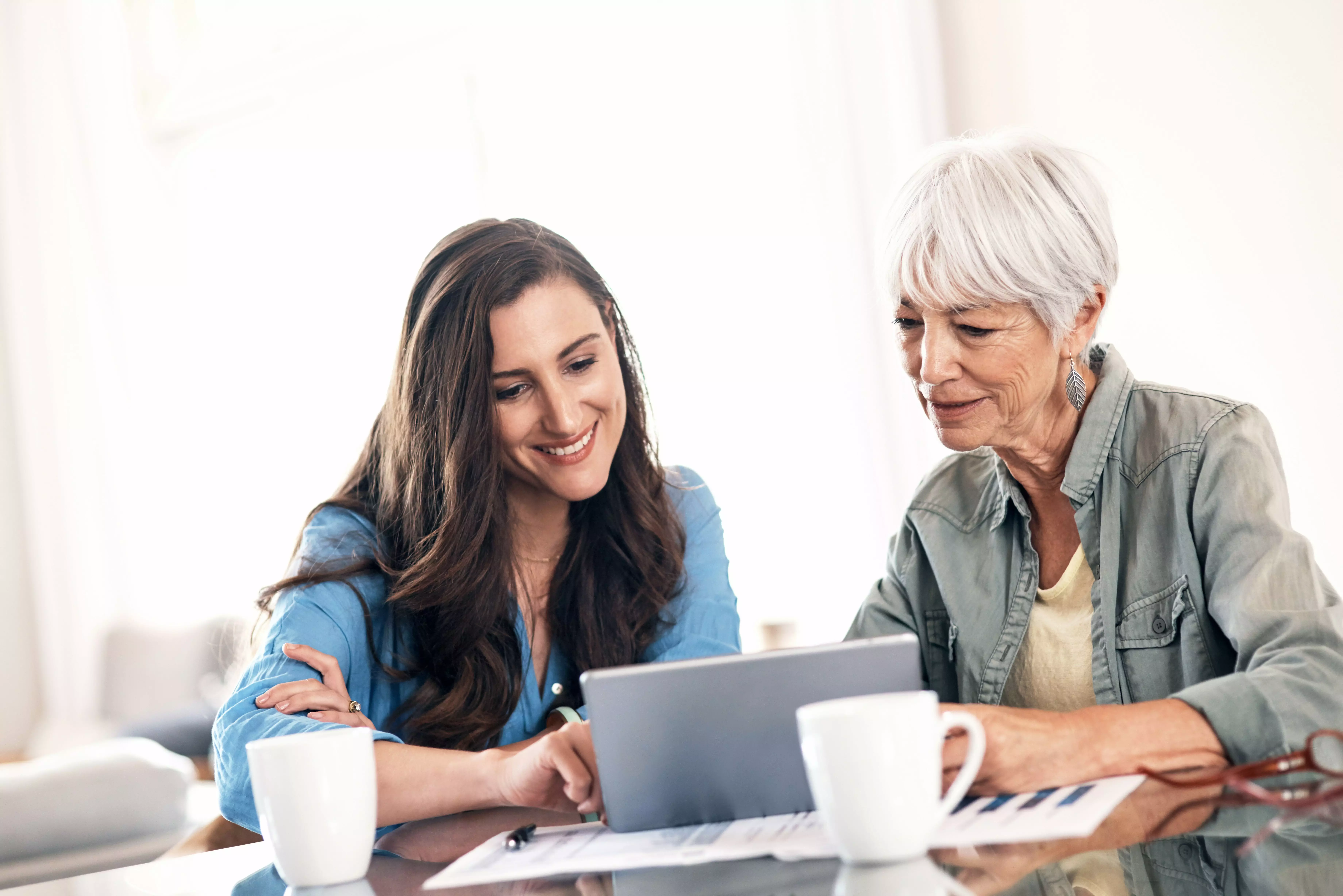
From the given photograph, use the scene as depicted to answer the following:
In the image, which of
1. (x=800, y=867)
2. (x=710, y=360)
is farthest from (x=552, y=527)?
(x=710, y=360)

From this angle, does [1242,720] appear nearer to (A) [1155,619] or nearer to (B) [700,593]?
(A) [1155,619]

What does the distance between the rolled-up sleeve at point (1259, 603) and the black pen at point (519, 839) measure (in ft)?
1.88

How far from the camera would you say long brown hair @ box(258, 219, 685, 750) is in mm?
A: 1534

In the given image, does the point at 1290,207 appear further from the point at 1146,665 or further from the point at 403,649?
the point at 403,649

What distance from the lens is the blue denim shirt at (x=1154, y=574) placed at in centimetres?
103

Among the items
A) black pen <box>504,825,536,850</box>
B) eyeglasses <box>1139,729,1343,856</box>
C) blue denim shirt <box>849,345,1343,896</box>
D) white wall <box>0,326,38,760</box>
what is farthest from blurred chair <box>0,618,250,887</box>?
eyeglasses <box>1139,729,1343,856</box>

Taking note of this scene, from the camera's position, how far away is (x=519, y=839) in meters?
0.95

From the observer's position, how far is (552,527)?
70.1 inches

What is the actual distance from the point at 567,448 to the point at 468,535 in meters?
0.19

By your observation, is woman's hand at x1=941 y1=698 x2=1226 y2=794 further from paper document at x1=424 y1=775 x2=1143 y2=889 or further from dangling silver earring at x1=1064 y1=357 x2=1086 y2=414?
dangling silver earring at x1=1064 y1=357 x2=1086 y2=414

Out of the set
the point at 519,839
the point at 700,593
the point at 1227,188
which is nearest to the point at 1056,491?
the point at 700,593

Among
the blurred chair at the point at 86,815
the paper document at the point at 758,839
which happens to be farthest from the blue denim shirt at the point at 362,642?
the blurred chair at the point at 86,815

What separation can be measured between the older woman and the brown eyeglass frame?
0.19 meters

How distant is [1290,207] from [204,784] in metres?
3.01
